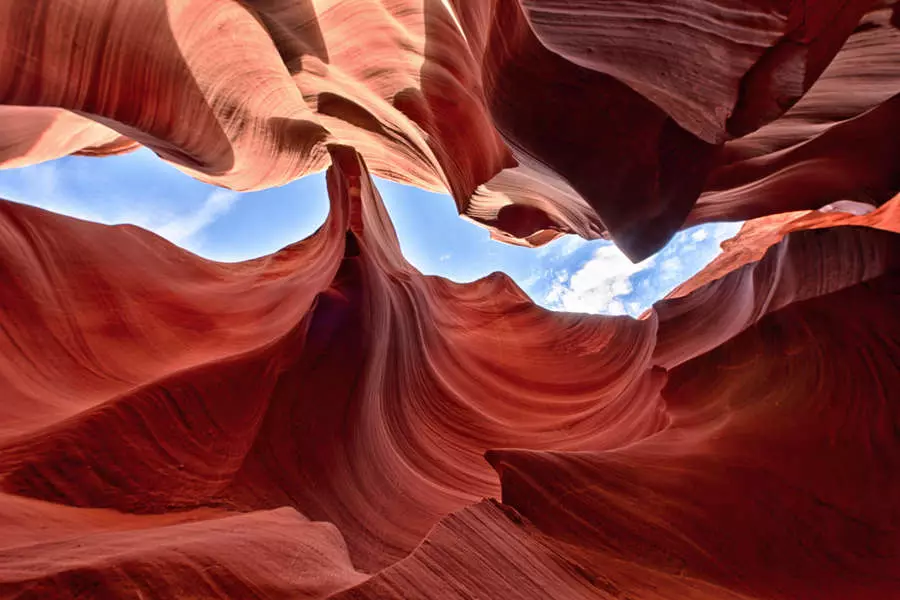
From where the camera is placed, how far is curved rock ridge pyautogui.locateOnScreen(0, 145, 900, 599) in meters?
2.00

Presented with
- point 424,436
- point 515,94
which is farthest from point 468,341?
point 515,94

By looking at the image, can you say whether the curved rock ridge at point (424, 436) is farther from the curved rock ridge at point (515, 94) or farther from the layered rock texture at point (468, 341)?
the curved rock ridge at point (515, 94)

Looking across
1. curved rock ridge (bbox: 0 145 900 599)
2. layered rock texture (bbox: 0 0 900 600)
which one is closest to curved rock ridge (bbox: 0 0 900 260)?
layered rock texture (bbox: 0 0 900 600)

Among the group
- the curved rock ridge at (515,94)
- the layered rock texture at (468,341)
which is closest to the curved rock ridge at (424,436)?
the layered rock texture at (468,341)

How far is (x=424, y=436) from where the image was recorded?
4383mm

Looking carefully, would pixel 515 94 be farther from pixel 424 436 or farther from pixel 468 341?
pixel 468 341

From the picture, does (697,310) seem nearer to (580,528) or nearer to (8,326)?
(580,528)

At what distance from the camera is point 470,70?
5.08 meters

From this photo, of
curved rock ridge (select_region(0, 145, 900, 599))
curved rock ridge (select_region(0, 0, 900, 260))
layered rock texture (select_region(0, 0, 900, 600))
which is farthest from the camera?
curved rock ridge (select_region(0, 0, 900, 260))

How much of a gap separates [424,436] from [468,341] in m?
2.23

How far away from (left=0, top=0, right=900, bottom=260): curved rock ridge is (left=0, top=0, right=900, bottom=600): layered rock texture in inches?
0.9

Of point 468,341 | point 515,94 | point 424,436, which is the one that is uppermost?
point 515,94

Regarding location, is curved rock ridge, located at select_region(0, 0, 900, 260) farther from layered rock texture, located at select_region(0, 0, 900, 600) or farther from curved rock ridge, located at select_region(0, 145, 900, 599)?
curved rock ridge, located at select_region(0, 145, 900, 599)

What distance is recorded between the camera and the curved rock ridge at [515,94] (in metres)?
2.46
